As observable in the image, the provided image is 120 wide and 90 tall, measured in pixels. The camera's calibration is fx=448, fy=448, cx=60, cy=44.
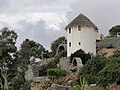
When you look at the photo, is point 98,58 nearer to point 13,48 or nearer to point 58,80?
point 58,80

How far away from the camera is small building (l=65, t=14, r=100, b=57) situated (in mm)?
66625

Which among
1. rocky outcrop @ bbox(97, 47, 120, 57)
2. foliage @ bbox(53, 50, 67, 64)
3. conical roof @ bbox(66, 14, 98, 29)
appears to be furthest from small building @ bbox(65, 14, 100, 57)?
foliage @ bbox(53, 50, 67, 64)

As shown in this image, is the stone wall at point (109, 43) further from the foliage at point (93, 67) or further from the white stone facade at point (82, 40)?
the foliage at point (93, 67)

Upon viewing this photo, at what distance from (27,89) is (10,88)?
630 centimetres

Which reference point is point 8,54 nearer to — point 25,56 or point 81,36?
point 25,56

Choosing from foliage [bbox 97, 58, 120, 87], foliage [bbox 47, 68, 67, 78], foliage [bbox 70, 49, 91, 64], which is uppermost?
foliage [bbox 70, 49, 91, 64]

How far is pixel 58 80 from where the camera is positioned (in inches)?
2157

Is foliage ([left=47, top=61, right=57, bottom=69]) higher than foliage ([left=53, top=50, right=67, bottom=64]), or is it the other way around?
foliage ([left=53, top=50, right=67, bottom=64])

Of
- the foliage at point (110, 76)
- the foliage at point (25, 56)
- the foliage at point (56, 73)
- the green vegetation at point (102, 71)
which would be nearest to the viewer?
the foliage at point (110, 76)

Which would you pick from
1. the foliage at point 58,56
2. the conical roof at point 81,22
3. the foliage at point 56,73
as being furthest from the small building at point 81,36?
the foliage at point 56,73

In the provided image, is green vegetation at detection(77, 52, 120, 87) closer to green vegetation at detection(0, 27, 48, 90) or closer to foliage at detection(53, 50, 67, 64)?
foliage at detection(53, 50, 67, 64)

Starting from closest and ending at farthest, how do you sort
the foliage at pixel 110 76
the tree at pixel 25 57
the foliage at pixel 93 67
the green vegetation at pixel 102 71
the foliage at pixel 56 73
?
the foliage at pixel 110 76 → the green vegetation at pixel 102 71 → the foliage at pixel 93 67 → the foliage at pixel 56 73 → the tree at pixel 25 57

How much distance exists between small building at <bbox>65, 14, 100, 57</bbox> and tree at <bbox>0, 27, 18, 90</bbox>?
8557mm

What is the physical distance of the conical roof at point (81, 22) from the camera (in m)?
67.3
